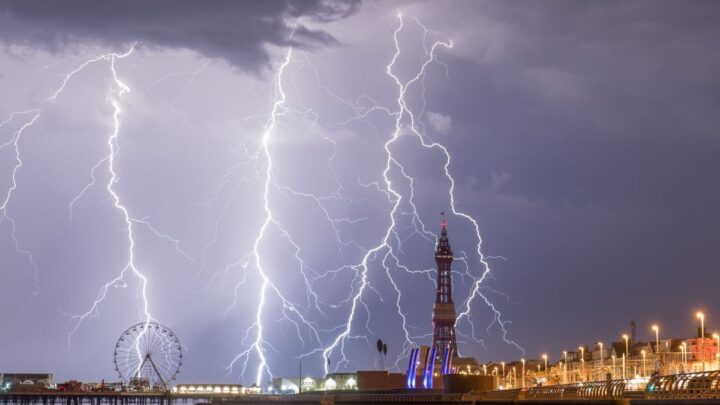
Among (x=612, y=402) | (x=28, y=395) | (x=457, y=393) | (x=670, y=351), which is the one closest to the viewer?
(x=612, y=402)

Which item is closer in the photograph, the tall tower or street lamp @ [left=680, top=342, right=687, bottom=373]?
street lamp @ [left=680, top=342, right=687, bottom=373]

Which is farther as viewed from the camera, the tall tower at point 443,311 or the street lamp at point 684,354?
the tall tower at point 443,311

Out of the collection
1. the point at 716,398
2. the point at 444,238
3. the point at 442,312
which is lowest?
the point at 716,398

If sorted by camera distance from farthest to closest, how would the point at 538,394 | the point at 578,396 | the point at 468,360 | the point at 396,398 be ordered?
the point at 468,360 → the point at 396,398 → the point at 538,394 → the point at 578,396

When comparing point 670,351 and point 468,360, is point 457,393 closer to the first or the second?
point 670,351

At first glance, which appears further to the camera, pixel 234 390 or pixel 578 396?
pixel 234 390

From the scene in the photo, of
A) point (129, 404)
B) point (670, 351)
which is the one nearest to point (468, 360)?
point (129, 404)

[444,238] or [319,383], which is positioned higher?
[444,238]

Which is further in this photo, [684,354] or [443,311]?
[443,311]
